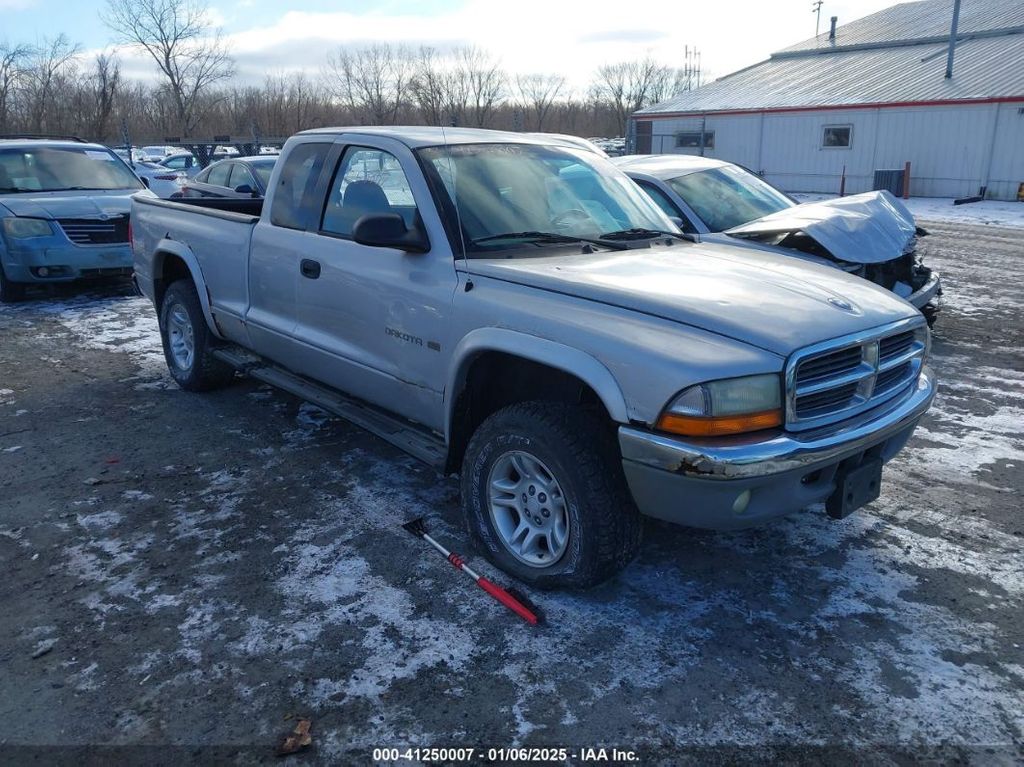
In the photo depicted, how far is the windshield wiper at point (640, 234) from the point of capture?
13.3 ft

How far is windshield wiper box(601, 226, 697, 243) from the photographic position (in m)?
4.06

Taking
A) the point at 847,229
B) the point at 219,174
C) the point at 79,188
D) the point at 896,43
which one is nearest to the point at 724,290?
the point at 847,229

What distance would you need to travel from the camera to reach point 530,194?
404cm

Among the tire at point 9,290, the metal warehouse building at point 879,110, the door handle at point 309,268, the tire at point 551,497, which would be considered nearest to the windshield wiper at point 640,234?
the tire at point 551,497

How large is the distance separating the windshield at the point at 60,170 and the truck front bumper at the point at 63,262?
1.20 meters

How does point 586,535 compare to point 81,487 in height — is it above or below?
above

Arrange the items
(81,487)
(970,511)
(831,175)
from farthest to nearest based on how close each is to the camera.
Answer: (831,175) < (81,487) < (970,511)

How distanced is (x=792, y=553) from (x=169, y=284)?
5.16 m

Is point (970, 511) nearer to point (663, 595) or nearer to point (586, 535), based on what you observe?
point (663, 595)

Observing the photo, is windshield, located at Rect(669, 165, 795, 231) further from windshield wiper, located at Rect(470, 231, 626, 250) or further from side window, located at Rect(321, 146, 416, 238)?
side window, located at Rect(321, 146, 416, 238)

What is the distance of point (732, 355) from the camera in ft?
9.04

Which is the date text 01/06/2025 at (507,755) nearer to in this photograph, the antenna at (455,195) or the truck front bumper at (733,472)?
the truck front bumper at (733,472)

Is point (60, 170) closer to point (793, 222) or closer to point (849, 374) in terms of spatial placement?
point (793, 222)

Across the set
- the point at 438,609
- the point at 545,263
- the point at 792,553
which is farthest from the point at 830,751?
the point at 545,263
